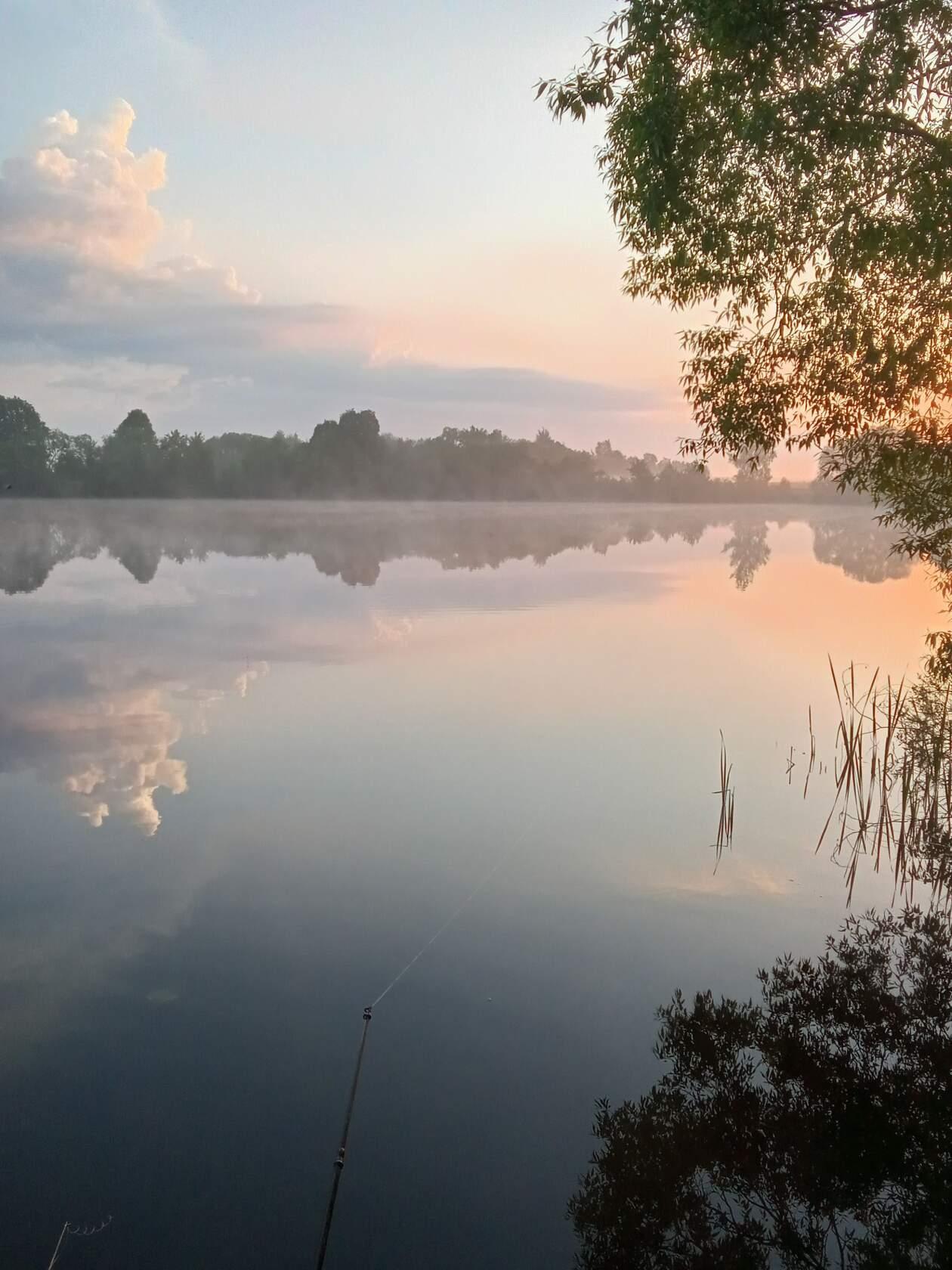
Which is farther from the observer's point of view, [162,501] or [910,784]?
[162,501]

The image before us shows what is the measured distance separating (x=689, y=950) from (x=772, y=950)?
0.67 meters

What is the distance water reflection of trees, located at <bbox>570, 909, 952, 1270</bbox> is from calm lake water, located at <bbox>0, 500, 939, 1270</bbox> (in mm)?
257

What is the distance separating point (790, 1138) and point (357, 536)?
5500cm

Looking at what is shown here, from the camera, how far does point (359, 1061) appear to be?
240 inches

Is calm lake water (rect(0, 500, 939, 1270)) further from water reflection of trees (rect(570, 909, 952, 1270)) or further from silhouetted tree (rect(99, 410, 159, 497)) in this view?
silhouetted tree (rect(99, 410, 159, 497))

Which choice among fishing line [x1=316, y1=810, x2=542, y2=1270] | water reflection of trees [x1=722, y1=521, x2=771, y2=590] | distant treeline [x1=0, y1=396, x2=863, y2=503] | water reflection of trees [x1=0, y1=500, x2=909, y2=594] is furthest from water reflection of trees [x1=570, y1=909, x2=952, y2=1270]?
distant treeline [x1=0, y1=396, x2=863, y2=503]

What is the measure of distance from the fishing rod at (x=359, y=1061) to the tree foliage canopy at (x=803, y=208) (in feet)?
25.4

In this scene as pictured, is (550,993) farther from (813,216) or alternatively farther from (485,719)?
(813,216)

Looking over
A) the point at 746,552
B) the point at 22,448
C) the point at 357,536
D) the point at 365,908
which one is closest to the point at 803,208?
the point at 365,908

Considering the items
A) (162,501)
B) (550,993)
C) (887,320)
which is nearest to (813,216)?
(887,320)

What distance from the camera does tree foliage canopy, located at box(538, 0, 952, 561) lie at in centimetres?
1104

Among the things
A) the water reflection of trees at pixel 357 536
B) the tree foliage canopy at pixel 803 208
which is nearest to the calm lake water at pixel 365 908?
the tree foliage canopy at pixel 803 208

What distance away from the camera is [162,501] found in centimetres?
10606

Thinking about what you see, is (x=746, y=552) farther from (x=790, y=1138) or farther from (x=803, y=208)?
(x=790, y=1138)
